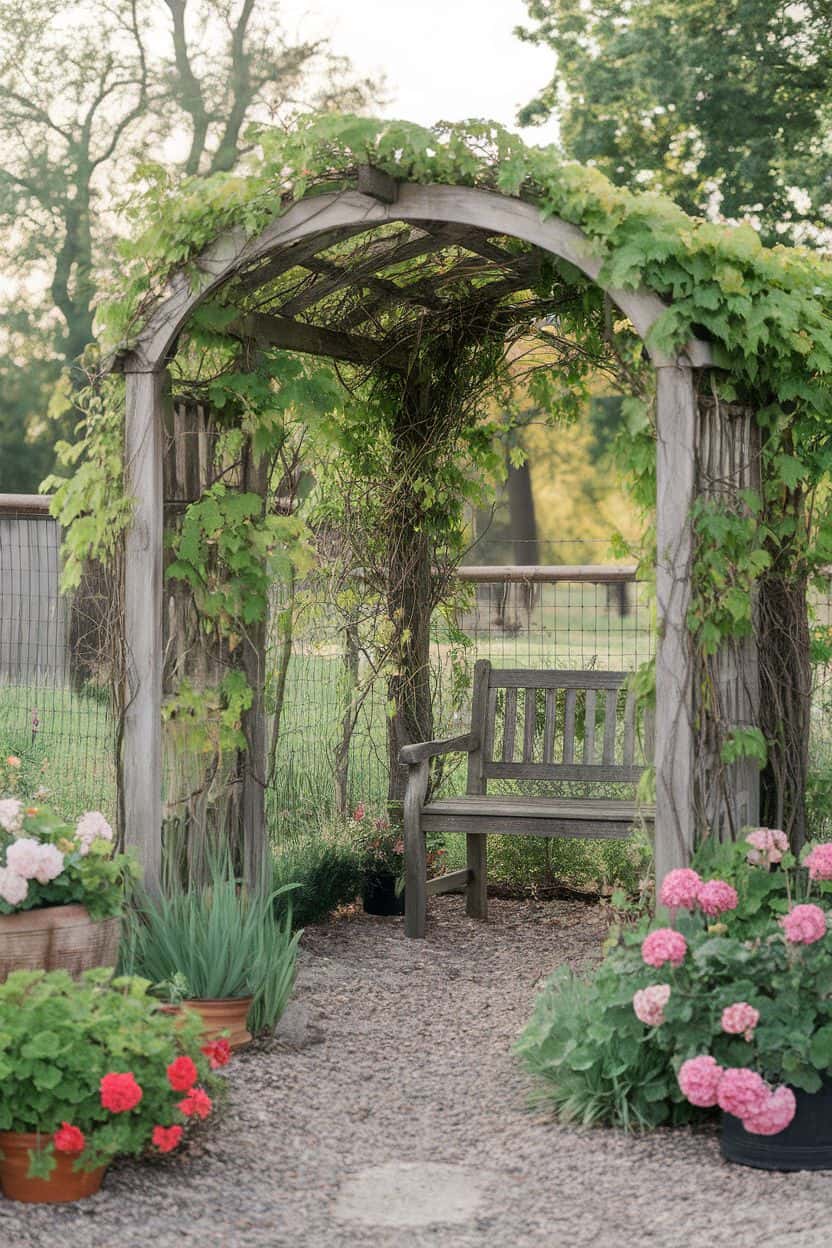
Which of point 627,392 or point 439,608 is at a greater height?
point 627,392

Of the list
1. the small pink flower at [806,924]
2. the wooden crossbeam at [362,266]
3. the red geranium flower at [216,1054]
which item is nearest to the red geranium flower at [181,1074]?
the red geranium flower at [216,1054]

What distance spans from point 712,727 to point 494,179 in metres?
1.68

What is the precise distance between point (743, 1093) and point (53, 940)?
68.9 inches

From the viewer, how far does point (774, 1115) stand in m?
3.12

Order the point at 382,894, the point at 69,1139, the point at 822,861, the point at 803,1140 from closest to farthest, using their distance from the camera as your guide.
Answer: the point at 69,1139 < the point at 803,1140 < the point at 822,861 < the point at 382,894

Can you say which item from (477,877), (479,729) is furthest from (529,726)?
(477,877)

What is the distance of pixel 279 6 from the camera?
19.2 m

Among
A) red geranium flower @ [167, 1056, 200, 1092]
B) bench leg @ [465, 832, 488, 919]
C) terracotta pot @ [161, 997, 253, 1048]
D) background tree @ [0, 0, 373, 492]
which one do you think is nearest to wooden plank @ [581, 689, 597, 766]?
bench leg @ [465, 832, 488, 919]

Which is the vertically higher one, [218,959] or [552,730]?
[552,730]

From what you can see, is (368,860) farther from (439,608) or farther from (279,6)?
(279,6)

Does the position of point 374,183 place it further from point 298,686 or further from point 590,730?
point 298,686

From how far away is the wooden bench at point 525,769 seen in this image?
5488mm

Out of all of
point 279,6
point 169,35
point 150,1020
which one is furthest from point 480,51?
point 150,1020

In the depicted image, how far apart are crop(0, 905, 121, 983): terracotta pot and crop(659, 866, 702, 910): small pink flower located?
148cm
